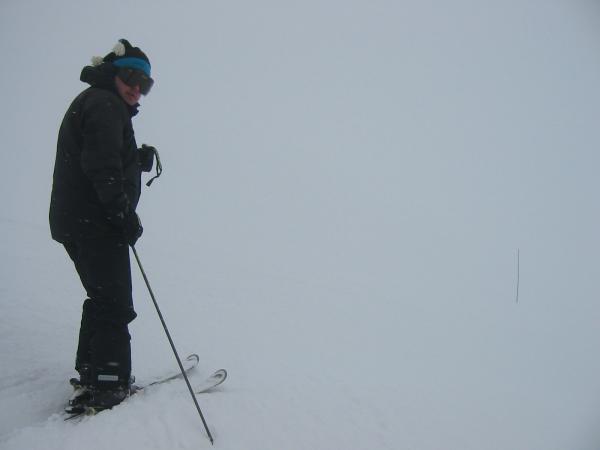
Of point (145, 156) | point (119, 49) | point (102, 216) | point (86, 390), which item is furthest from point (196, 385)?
point (119, 49)

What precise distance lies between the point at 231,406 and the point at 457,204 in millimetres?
49692

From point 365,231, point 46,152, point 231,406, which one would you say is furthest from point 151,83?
point 46,152

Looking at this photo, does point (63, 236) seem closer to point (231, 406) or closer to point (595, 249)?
point (231, 406)

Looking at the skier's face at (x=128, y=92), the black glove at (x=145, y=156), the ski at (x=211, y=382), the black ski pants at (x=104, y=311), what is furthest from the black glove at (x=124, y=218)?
the ski at (x=211, y=382)

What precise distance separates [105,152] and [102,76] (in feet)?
2.24

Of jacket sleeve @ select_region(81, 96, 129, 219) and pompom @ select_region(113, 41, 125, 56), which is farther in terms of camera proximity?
pompom @ select_region(113, 41, 125, 56)

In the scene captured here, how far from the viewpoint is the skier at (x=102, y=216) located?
8.22ft

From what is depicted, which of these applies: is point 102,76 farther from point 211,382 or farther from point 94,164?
point 211,382

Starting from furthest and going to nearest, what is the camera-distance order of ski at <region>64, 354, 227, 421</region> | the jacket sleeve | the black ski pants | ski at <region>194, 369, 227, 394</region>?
ski at <region>194, 369, 227, 394</region>
ski at <region>64, 354, 227, 421</region>
the black ski pants
the jacket sleeve

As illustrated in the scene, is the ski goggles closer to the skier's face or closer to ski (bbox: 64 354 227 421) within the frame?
the skier's face

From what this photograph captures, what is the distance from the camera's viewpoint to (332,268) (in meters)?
15.4

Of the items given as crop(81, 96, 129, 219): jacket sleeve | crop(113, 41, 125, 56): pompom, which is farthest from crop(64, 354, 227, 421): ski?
crop(113, 41, 125, 56): pompom

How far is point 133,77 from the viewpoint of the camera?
275cm

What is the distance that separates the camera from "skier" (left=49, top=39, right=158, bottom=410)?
2.51 metres
